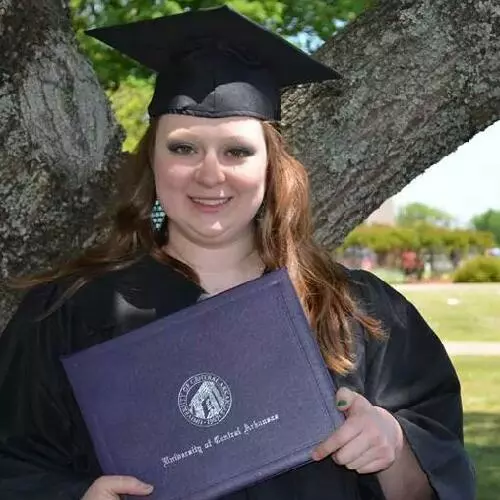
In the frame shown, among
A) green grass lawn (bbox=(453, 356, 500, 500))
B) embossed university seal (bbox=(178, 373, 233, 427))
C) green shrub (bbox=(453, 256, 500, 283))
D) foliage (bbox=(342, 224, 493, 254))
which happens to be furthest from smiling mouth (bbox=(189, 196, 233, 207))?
foliage (bbox=(342, 224, 493, 254))

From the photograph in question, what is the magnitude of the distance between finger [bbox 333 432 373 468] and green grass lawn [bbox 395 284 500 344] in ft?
51.9

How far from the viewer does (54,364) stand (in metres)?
2.26

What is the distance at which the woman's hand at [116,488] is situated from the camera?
6.88 feet

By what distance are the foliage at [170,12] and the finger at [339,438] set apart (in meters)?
5.02

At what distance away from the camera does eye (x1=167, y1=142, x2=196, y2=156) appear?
227 centimetres

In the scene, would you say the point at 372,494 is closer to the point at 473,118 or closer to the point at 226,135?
the point at 226,135

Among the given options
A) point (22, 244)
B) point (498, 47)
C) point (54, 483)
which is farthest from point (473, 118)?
point (54, 483)

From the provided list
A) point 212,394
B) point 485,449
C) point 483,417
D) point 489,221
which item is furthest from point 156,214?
point 489,221

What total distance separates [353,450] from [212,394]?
11.5 inches

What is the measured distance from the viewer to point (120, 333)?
7.67ft

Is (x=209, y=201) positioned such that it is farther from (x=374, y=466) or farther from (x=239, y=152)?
(x=374, y=466)

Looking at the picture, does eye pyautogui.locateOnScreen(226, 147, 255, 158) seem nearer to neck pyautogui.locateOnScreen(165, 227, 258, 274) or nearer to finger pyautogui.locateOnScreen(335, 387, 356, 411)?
neck pyautogui.locateOnScreen(165, 227, 258, 274)

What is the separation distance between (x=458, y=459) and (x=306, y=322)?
50 cm

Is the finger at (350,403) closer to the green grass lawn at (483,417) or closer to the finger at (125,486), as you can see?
the finger at (125,486)
